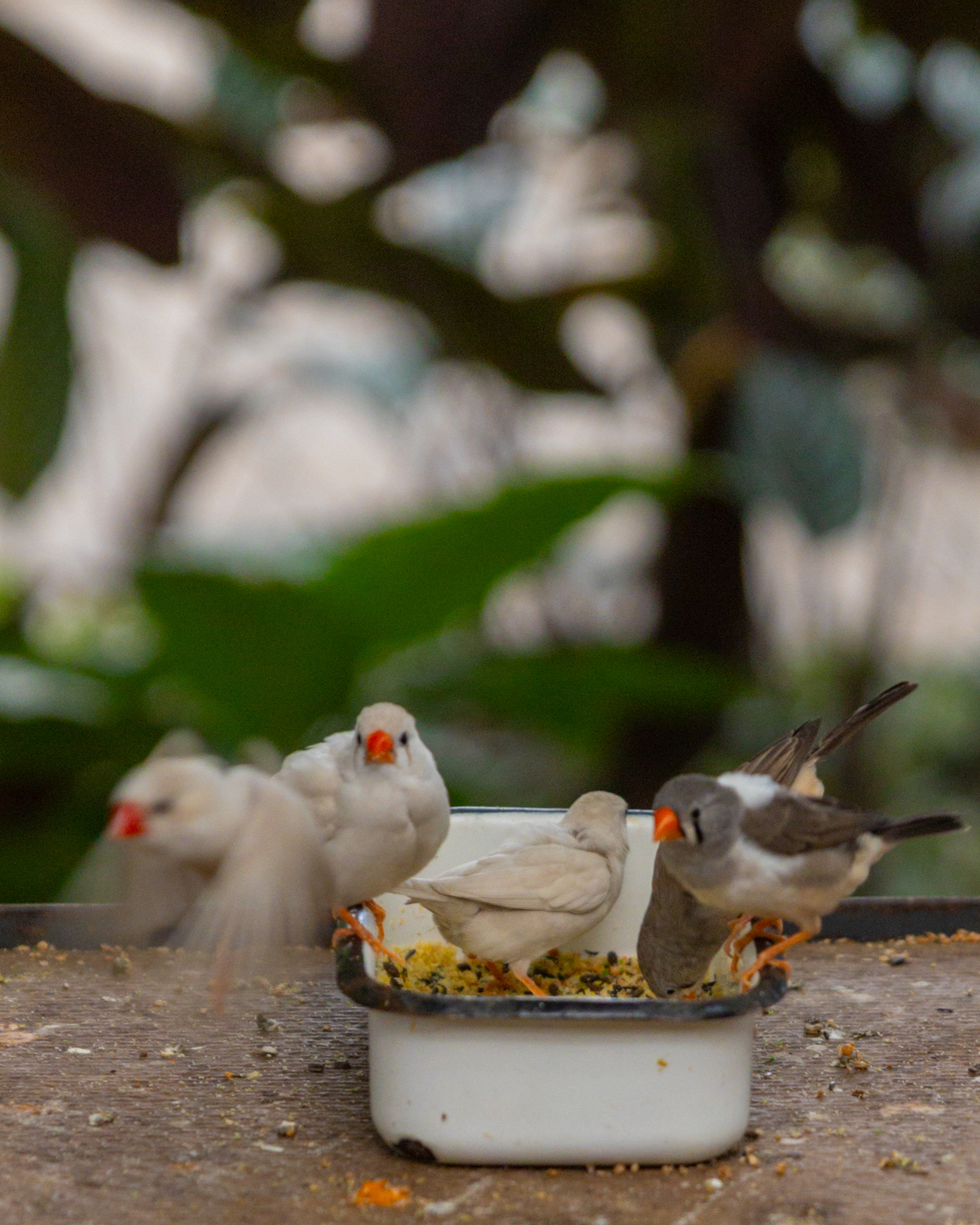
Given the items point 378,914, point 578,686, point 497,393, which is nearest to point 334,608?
point 578,686

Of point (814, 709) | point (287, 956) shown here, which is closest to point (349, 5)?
point (814, 709)

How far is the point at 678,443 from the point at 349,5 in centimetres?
Answer: 163

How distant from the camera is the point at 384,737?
1193 mm

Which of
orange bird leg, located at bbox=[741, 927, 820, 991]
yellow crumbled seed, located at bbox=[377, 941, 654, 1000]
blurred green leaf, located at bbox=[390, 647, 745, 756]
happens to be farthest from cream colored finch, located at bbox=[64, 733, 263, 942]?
blurred green leaf, located at bbox=[390, 647, 745, 756]

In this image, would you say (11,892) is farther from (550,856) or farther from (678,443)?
(678,443)

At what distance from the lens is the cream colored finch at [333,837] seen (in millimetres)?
1043

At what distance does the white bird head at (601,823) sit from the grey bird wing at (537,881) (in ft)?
0.05

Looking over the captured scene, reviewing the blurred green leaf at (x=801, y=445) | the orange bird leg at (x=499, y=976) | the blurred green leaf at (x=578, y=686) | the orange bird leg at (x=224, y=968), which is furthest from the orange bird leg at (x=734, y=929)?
the blurred green leaf at (x=801, y=445)

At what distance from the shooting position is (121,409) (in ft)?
16.0

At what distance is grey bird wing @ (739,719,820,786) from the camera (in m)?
1.38

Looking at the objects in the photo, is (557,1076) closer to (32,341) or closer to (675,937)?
(675,937)

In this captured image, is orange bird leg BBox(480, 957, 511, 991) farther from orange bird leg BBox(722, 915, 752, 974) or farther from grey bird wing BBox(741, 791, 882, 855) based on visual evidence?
grey bird wing BBox(741, 791, 882, 855)

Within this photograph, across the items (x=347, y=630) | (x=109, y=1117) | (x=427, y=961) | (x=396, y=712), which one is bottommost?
(x=109, y=1117)

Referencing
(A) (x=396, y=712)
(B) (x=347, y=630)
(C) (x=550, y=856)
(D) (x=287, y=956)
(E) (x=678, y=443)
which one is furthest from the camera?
(E) (x=678, y=443)
